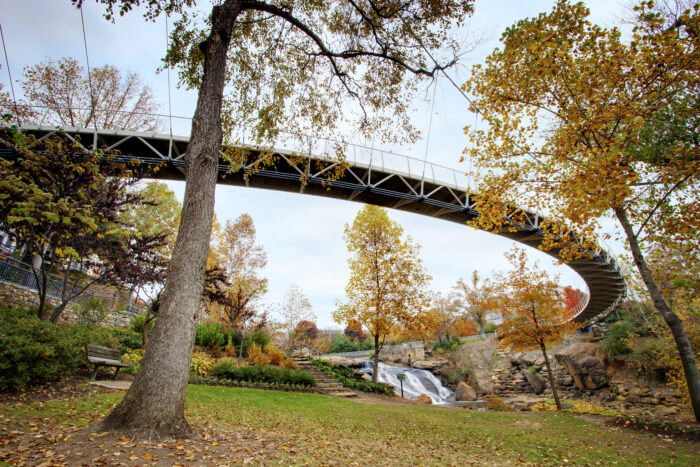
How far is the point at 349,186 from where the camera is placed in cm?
1505

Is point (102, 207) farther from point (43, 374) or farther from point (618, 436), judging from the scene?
point (618, 436)

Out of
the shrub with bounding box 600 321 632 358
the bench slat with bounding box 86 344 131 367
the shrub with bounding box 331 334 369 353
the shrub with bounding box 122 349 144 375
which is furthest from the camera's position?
the shrub with bounding box 331 334 369 353

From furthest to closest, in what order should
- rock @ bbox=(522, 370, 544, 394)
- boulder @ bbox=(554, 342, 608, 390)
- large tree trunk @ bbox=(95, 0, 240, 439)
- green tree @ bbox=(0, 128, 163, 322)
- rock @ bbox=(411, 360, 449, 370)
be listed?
rock @ bbox=(411, 360, 449, 370) < rock @ bbox=(522, 370, 544, 394) < boulder @ bbox=(554, 342, 608, 390) < green tree @ bbox=(0, 128, 163, 322) < large tree trunk @ bbox=(95, 0, 240, 439)

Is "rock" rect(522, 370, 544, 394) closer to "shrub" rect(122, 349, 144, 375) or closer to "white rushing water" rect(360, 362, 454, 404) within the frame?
"white rushing water" rect(360, 362, 454, 404)

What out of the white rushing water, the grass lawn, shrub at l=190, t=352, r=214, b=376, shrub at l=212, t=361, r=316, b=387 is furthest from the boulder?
shrub at l=190, t=352, r=214, b=376

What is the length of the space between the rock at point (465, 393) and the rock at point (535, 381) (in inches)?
190

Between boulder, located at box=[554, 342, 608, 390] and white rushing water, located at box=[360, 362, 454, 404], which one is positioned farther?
white rushing water, located at box=[360, 362, 454, 404]

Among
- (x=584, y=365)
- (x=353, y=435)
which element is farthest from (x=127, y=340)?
(x=584, y=365)

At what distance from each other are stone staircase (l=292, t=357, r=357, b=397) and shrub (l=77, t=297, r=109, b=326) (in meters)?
9.19

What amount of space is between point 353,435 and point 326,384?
8565 millimetres

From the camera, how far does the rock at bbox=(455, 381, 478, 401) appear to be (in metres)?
20.8

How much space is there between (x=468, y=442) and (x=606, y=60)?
26.0 feet

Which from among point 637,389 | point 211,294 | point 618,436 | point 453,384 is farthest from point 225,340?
point 637,389

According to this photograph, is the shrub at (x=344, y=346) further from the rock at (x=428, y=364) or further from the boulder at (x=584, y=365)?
the boulder at (x=584, y=365)
